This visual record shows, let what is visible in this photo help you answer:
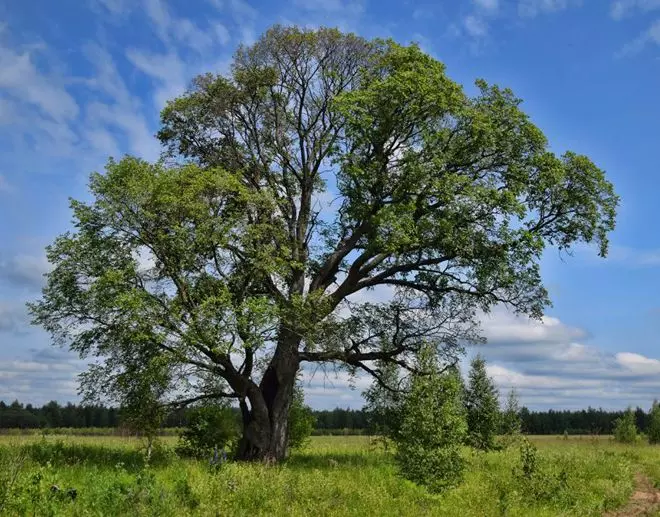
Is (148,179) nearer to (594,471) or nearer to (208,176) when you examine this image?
(208,176)

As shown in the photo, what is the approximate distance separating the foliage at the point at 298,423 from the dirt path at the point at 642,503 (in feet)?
50.9

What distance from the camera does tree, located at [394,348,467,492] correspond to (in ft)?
50.8

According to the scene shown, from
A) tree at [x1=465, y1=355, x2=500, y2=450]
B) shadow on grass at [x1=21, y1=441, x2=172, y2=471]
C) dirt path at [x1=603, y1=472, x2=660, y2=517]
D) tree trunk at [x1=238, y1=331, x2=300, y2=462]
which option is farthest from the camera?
tree at [x1=465, y1=355, x2=500, y2=450]

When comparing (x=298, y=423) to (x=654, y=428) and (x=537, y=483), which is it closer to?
(x=537, y=483)

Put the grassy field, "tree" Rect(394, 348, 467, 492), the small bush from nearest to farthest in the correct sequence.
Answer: the grassy field
"tree" Rect(394, 348, 467, 492)
the small bush

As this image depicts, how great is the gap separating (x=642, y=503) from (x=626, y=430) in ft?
138

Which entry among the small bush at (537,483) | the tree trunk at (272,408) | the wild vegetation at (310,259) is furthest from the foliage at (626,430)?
the small bush at (537,483)

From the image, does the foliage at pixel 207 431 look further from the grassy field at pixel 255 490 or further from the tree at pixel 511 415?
the tree at pixel 511 415

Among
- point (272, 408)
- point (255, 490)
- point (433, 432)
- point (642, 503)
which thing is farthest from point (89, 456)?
point (642, 503)

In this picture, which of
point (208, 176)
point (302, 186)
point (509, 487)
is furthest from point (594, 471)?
point (208, 176)

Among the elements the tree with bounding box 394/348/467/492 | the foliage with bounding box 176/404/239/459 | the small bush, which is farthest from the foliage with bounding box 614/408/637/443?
the tree with bounding box 394/348/467/492

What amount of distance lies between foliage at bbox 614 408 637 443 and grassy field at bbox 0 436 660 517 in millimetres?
35892

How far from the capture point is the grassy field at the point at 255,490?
497 inches

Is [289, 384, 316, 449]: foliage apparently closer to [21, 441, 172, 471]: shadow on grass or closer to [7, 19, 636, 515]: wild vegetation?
[7, 19, 636, 515]: wild vegetation
